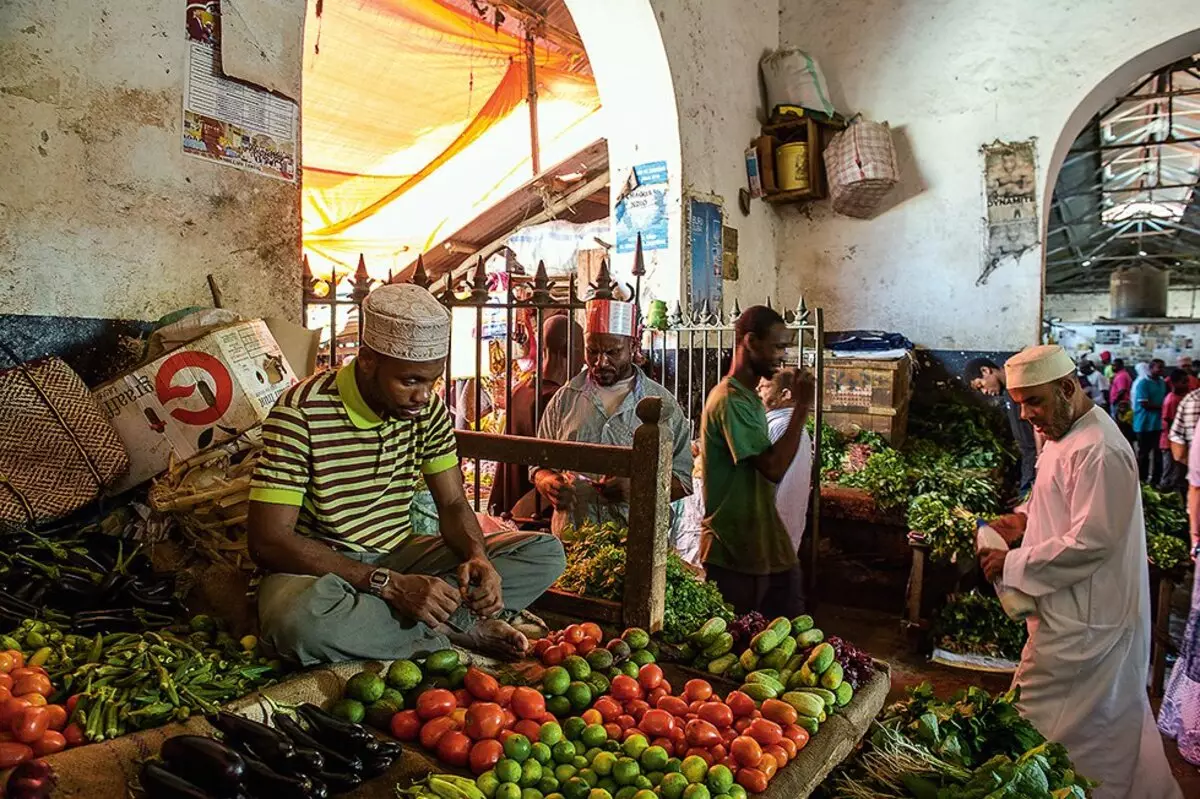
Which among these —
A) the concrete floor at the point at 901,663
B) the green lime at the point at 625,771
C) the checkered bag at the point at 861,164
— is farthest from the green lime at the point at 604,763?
the checkered bag at the point at 861,164

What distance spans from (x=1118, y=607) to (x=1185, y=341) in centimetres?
2853

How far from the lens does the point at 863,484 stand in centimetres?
627

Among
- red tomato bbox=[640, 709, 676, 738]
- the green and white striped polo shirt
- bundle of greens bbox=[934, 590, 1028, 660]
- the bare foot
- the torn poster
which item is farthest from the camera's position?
the torn poster

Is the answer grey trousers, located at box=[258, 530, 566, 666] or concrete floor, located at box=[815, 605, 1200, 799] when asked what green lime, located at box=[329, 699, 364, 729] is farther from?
concrete floor, located at box=[815, 605, 1200, 799]

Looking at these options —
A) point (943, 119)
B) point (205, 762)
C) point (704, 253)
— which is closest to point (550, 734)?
point (205, 762)

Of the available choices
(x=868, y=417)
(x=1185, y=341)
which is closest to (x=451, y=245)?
(x=868, y=417)

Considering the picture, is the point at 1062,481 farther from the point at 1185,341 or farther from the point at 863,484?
the point at 1185,341

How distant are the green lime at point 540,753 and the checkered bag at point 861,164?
6.74 meters

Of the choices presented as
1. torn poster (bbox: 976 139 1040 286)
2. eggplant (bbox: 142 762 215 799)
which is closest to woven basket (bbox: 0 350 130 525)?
eggplant (bbox: 142 762 215 799)

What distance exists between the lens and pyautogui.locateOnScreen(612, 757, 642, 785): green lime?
200 centimetres

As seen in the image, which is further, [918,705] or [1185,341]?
[1185,341]

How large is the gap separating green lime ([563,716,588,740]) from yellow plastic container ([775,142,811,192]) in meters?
6.69

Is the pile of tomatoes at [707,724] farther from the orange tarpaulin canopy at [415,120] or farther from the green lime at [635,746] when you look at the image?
the orange tarpaulin canopy at [415,120]

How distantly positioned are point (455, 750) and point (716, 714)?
78cm
